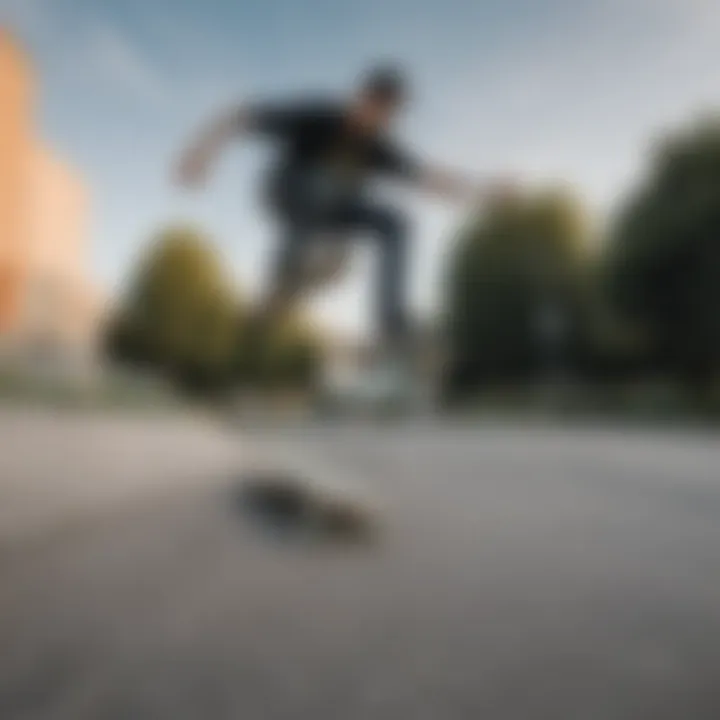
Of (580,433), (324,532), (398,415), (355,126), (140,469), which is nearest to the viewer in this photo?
(355,126)

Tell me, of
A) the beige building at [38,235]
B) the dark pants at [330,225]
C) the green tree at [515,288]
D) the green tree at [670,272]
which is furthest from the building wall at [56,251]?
the green tree at [670,272]

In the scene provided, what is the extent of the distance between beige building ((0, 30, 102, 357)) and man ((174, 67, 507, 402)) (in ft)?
0.54

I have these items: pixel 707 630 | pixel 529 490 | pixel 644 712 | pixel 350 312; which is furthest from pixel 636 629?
pixel 529 490

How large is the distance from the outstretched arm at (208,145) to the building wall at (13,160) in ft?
0.70

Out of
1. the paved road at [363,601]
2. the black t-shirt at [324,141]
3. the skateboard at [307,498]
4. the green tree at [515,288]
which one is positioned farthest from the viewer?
the skateboard at [307,498]

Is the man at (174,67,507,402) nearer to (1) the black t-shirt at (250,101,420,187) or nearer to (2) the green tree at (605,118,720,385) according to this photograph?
(1) the black t-shirt at (250,101,420,187)

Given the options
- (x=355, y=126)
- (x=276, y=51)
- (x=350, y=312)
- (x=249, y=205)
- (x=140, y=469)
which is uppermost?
(x=276, y=51)

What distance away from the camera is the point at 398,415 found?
4.34 ft

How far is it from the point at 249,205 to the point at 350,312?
204 millimetres

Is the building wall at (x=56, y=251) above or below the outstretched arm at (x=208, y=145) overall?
below

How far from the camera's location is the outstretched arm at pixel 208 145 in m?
1.04

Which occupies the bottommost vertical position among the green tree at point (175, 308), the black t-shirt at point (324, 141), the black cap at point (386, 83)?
the green tree at point (175, 308)

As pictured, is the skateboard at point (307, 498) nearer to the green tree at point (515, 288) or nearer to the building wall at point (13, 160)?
the green tree at point (515, 288)

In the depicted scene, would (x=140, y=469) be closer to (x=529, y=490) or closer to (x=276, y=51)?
(x=276, y=51)
